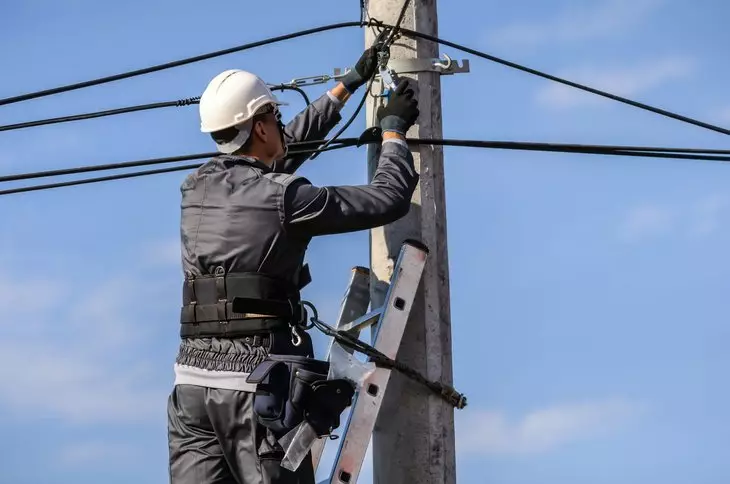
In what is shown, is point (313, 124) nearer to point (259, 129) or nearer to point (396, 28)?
point (396, 28)

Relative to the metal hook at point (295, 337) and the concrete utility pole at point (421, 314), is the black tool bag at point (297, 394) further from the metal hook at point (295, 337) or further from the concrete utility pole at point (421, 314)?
the concrete utility pole at point (421, 314)

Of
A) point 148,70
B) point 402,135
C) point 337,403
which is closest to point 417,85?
point 402,135

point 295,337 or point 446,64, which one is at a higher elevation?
point 446,64

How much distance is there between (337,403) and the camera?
597 centimetres

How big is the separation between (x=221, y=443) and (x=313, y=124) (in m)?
2.05

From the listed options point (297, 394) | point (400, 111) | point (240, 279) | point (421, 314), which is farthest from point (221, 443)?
point (400, 111)

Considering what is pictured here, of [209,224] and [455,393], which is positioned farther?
[455,393]

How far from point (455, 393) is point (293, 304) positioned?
3.42ft

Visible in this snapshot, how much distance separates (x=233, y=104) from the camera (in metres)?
6.17

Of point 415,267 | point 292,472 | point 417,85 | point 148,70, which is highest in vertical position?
point 148,70

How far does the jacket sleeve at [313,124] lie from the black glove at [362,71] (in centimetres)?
13

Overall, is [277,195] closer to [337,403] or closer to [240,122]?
[240,122]

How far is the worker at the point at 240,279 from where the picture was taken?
583 cm

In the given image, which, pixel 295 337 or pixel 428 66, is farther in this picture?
pixel 428 66
